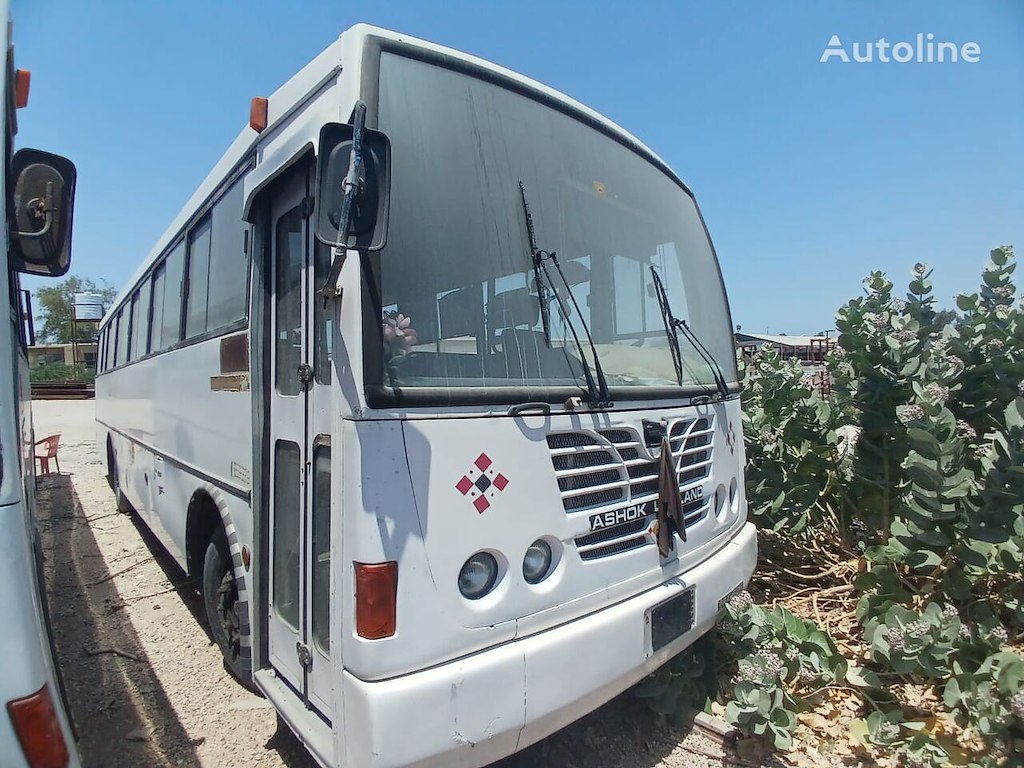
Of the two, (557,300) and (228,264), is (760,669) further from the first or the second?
(228,264)

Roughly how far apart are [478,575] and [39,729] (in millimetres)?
1248

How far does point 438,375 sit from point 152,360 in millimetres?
Answer: 4165

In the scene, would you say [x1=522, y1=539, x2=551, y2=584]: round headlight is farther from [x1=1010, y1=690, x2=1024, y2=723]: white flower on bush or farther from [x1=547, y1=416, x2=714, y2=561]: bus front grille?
[x1=1010, y1=690, x2=1024, y2=723]: white flower on bush

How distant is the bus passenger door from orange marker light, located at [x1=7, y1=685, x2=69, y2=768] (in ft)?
2.62

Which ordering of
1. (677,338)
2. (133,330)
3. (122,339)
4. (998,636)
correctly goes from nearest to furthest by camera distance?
(998,636)
(677,338)
(133,330)
(122,339)

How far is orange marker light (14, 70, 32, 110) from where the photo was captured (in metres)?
2.06

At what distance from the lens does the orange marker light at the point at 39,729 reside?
152cm

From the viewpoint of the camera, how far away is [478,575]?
219 centimetres

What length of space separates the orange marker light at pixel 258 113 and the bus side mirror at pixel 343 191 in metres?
1.20

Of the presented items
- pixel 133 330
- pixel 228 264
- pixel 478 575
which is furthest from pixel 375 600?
pixel 133 330

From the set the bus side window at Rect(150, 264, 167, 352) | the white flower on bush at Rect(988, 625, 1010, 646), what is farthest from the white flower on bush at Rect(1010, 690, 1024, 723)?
the bus side window at Rect(150, 264, 167, 352)

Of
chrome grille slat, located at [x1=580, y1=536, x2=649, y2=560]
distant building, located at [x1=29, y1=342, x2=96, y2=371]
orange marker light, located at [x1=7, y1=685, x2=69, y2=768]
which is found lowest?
orange marker light, located at [x1=7, y1=685, x2=69, y2=768]

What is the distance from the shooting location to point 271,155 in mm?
2723

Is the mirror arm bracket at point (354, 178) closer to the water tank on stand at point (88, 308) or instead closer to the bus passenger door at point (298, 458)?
the bus passenger door at point (298, 458)
